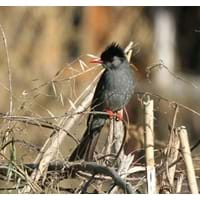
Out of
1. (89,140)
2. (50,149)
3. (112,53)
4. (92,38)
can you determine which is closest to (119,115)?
(89,140)

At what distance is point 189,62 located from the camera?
5.15 metres

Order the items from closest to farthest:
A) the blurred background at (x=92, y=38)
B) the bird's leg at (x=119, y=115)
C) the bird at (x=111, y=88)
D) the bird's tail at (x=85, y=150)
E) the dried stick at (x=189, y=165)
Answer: the dried stick at (x=189, y=165) < the bird's tail at (x=85, y=150) < the bird's leg at (x=119, y=115) < the bird at (x=111, y=88) < the blurred background at (x=92, y=38)

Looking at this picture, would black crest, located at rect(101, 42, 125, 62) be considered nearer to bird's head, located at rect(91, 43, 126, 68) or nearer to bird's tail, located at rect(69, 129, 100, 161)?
bird's head, located at rect(91, 43, 126, 68)

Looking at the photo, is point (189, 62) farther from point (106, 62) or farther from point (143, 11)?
point (106, 62)

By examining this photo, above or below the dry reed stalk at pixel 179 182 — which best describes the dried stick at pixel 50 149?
above

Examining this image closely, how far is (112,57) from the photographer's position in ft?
10.6

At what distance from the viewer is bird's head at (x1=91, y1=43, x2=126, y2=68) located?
318cm

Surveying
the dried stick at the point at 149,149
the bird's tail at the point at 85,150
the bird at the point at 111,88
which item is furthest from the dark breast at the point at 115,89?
the dried stick at the point at 149,149

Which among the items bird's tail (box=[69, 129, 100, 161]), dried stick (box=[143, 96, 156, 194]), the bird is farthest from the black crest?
dried stick (box=[143, 96, 156, 194])

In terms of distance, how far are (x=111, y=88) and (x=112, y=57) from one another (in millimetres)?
124

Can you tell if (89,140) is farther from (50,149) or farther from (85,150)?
(50,149)

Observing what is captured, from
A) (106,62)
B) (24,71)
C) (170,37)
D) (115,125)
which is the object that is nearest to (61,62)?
(24,71)

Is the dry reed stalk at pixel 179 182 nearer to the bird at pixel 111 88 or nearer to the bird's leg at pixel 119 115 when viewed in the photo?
the bird's leg at pixel 119 115

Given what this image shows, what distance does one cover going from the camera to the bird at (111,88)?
310 cm
